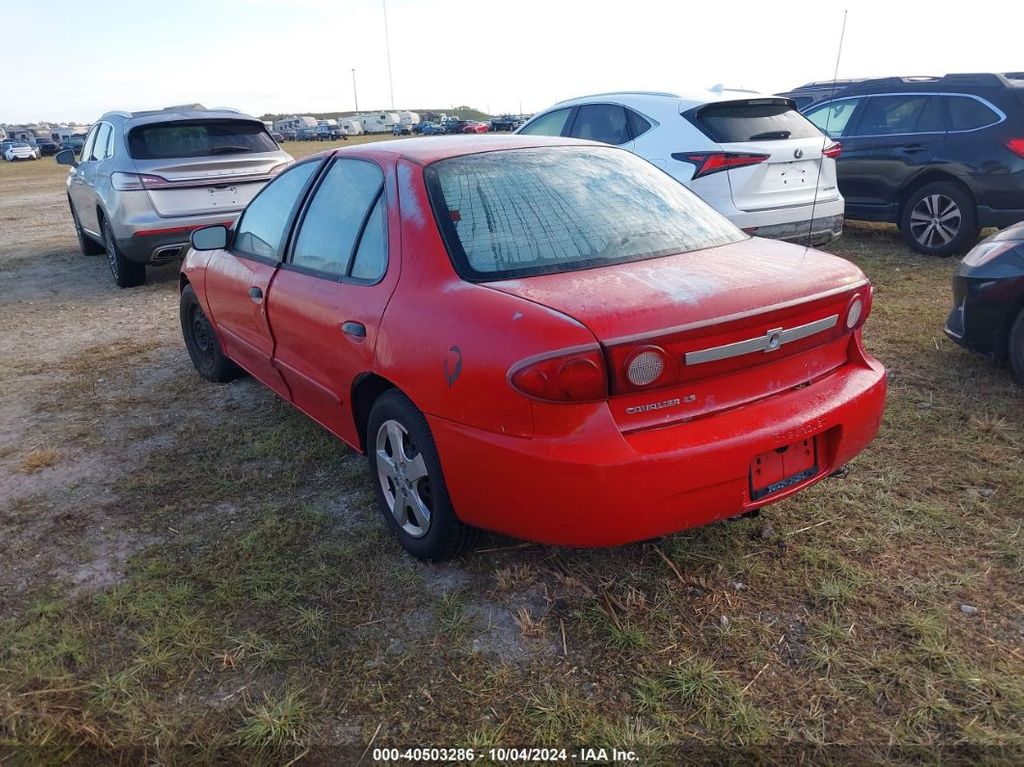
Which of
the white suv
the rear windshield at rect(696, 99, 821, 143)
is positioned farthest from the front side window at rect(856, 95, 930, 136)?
the rear windshield at rect(696, 99, 821, 143)

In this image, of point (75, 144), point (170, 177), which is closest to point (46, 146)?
point (75, 144)

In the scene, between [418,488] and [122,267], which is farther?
[122,267]

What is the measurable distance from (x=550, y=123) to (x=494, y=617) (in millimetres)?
6243

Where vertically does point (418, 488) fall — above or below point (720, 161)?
below

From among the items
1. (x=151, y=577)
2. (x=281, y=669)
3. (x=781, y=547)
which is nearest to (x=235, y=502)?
(x=151, y=577)

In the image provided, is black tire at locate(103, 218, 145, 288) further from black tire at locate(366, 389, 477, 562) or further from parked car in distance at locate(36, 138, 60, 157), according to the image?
parked car in distance at locate(36, 138, 60, 157)

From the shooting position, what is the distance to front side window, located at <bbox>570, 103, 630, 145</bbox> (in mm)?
6848

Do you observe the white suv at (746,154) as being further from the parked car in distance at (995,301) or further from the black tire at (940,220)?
the parked car in distance at (995,301)

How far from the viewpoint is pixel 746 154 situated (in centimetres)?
612

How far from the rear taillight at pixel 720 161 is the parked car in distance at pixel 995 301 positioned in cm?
210

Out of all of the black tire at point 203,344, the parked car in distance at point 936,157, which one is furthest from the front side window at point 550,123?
the black tire at point 203,344

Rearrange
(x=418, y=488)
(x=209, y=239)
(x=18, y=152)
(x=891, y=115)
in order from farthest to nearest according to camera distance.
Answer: (x=18, y=152), (x=891, y=115), (x=209, y=239), (x=418, y=488)

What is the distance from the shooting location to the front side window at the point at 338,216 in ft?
10.1

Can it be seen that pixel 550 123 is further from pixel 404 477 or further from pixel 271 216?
pixel 404 477
